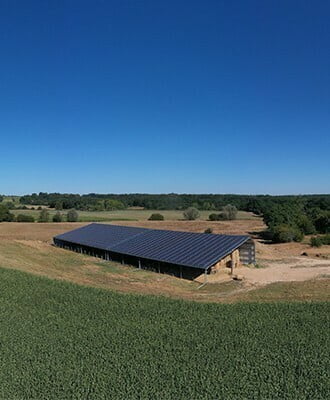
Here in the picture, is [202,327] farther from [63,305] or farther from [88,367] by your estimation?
[63,305]

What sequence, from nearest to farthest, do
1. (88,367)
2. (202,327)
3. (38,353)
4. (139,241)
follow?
(88,367)
(38,353)
(202,327)
(139,241)

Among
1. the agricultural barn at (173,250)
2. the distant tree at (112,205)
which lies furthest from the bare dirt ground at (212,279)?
the distant tree at (112,205)

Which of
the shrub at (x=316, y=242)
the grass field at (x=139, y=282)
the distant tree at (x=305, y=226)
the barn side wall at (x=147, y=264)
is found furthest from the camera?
the distant tree at (x=305, y=226)

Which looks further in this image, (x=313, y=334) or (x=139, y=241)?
(x=139, y=241)

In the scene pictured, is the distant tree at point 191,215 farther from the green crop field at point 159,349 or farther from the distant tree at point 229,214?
the green crop field at point 159,349

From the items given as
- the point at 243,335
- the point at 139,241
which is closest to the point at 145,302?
the point at 243,335

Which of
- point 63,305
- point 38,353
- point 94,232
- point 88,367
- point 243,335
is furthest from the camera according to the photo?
point 94,232

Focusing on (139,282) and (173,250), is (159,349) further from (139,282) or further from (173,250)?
(173,250)

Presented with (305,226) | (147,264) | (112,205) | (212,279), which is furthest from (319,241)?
(112,205)

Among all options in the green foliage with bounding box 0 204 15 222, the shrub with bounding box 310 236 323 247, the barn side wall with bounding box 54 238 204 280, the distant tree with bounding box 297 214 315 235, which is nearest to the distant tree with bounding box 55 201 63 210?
the green foliage with bounding box 0 204 15 222
